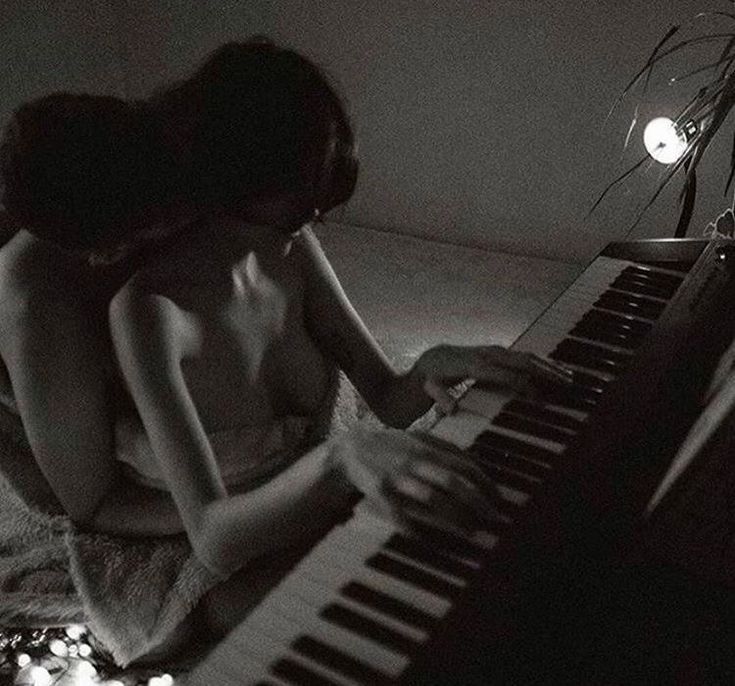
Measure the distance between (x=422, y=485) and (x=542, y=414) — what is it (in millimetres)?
314

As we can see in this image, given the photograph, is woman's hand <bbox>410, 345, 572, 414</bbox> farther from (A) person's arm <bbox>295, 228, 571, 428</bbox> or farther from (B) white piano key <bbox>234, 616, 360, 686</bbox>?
(B) white piano key <bbox>234, 616, 360, 686</bbox>

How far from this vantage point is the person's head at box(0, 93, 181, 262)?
1125 millimetres

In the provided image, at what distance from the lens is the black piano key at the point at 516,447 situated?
3.23 ft

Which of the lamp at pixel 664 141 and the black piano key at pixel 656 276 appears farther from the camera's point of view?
the lamp at pixel 664 141

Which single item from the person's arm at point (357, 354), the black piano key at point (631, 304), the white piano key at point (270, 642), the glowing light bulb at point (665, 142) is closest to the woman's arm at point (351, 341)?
the person's arm at point (357, 354)

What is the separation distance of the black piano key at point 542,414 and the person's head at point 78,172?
0.56m

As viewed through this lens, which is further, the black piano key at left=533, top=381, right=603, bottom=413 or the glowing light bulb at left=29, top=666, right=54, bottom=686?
the glowing light bulb at left=29, top=666, right=54, bottom=686

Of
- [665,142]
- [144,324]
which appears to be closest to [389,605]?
[144,324]

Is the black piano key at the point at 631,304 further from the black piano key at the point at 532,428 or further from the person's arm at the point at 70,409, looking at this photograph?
the person's arm at the point at 70,409

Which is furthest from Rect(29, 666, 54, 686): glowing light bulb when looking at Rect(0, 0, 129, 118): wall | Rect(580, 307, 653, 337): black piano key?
Rect(0, 0, 129, 118): wall

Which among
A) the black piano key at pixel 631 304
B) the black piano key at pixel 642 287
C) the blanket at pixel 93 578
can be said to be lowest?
the blanket at pixel 93 578

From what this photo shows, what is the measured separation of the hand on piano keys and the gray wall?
2.51 meters

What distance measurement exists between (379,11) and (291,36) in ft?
1.35

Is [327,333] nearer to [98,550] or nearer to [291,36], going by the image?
[98,550]
